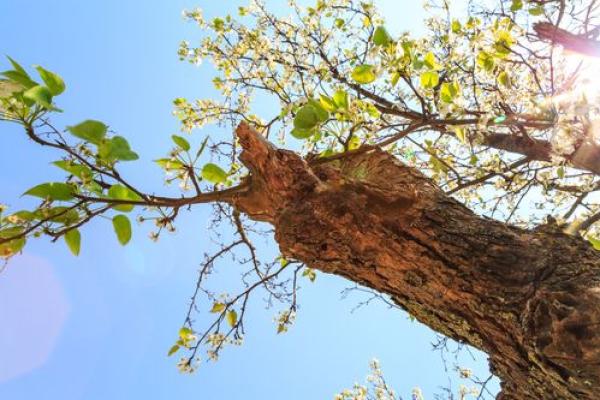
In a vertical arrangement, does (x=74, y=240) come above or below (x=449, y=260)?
above

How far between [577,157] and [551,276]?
1528 mm

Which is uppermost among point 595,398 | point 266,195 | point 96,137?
point 266,195

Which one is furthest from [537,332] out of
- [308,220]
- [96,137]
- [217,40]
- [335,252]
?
[217,40]

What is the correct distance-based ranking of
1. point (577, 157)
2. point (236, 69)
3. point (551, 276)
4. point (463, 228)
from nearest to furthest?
point (551, 276) → point (463, 228) → point (577, 157) → point (236, 69)

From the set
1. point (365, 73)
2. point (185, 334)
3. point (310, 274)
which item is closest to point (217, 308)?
point (185, 334)

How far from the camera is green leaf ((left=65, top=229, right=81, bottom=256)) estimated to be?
5.97ft

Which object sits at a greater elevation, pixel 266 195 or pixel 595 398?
pixel 266 195

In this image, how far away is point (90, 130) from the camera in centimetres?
149

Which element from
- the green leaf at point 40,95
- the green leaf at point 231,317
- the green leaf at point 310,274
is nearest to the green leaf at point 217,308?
the green leaf at point 231,317

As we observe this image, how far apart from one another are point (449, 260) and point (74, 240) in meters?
1.57

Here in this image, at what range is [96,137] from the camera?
1512mm

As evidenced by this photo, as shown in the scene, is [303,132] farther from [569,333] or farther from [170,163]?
[569,333]

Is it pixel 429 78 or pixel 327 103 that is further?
pixel 429 78

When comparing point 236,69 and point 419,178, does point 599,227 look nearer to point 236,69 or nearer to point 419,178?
point 419,178
